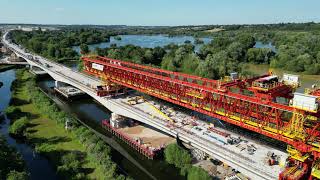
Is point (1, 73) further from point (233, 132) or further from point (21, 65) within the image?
point (233, 132)

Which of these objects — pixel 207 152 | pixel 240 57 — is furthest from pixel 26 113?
pixel 240 57

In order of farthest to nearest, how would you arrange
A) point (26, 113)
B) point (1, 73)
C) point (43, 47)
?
point (43, 47), point (1, 73), point (26, 113)

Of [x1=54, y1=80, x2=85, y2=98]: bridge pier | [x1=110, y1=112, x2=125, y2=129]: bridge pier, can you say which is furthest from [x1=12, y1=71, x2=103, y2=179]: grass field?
[x1=54, y1=80, x2=85, y2=98]: bridge pier

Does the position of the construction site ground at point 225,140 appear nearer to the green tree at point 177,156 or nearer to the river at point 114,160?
the green tree at point 177,156

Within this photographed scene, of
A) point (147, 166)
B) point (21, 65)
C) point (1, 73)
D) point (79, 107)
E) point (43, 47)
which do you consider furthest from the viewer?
point (43, 47)

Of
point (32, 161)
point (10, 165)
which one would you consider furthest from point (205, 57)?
point (10, 165)

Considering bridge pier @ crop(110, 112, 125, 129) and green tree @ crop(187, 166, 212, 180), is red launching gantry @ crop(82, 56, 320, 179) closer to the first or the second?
green tree @ crop(187, 166, 212, 180)

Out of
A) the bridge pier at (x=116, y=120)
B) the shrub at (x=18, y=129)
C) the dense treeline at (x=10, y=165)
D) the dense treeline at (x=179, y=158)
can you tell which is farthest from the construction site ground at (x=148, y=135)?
the dense treeline at (x=10, y=165)
